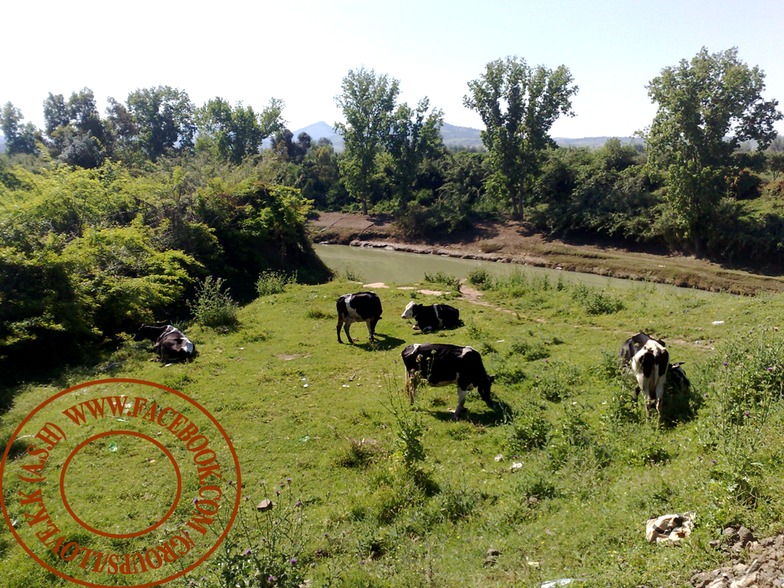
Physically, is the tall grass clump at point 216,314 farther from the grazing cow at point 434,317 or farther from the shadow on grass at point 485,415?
the shadow on grass at point 485,415

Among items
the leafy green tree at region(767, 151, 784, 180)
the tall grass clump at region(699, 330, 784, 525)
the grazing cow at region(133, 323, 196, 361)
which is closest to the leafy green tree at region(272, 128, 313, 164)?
the leafy green tree at region(767, 151, 784, 180)

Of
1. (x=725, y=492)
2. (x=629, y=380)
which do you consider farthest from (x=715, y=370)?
(x=725, y=492)

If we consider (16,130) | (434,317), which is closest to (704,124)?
(434,317)

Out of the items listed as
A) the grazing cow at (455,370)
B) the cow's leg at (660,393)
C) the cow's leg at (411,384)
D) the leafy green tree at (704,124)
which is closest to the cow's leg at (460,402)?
the grazing cow at (455,370)

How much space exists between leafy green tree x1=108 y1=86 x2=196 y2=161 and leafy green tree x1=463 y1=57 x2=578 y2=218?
129ft

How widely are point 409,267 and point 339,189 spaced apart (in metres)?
27.4

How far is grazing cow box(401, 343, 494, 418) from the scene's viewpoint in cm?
892

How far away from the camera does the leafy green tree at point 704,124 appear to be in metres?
29.6

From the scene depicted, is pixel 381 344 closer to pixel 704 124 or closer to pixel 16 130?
pixel 704 124

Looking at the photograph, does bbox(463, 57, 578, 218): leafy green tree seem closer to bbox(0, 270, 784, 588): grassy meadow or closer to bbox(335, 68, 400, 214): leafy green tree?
bbox(335, 68, 400, 214): leafy green tree

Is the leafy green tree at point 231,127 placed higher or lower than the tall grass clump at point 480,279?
higher

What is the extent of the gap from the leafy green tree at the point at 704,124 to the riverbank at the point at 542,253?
3.91 metres

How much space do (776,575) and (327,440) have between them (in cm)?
598

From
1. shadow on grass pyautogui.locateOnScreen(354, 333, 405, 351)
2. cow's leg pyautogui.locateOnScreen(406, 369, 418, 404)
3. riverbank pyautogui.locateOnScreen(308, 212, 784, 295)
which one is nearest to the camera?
cow's leg pyautogui.locateOnScreen(406, 369, 418, 404)
